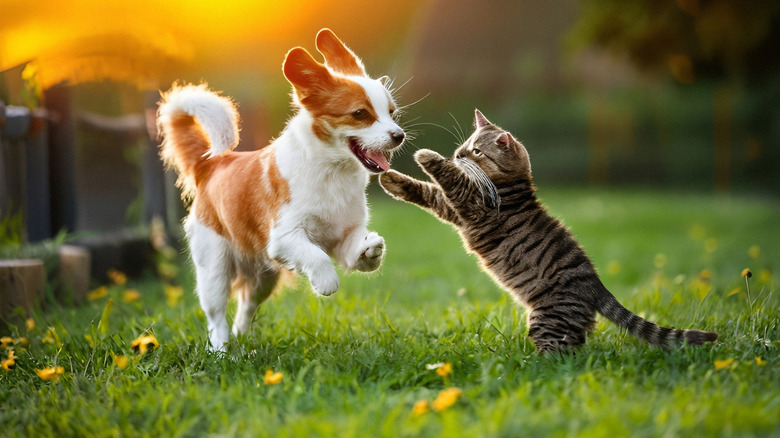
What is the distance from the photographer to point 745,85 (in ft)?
44.6

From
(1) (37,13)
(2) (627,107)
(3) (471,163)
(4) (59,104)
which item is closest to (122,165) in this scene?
(4) (59,104)

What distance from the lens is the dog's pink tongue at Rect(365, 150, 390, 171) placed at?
9.45 feet

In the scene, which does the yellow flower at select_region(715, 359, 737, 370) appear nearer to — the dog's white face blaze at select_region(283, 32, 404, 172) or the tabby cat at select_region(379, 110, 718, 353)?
the tabby cat at select_region(379, 110, 718, 353)

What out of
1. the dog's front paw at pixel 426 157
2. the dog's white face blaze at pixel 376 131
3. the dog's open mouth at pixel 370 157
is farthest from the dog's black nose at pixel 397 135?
the dog's front paw at pixel 426 157

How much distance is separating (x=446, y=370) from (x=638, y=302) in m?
1.92

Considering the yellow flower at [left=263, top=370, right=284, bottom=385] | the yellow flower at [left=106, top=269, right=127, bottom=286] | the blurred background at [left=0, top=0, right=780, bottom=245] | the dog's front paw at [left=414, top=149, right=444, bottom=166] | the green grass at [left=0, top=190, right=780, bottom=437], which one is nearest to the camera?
the green grass at [left=0, top=190, right=780, bottom=437]

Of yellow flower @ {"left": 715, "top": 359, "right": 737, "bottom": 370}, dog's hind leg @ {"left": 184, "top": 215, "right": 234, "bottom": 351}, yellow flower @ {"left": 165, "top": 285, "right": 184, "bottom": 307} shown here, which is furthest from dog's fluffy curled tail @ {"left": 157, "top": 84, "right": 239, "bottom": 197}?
yellow flower @ {"left": 715, "top": 359, "right": 737, "bottom": 370}

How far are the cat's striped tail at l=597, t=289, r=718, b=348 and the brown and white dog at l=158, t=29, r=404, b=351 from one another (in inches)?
38.7

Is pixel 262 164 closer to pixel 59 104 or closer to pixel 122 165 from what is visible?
pixel 59 104

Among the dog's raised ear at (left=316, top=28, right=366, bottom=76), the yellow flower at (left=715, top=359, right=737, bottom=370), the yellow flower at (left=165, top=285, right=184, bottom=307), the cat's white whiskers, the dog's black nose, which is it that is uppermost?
the dog's raised ear at (left=316, top=28, right=366, bottom=76)

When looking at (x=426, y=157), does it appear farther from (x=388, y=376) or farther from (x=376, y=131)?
(x=388, y=376)

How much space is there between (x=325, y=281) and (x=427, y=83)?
12651 millimetres

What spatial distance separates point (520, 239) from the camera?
9.76ft

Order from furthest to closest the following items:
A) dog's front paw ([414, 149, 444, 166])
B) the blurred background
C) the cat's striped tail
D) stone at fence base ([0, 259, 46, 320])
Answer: the blurred background → stone at fence base ([0, 259, 46, 320]) → dog's front paw ([414, 149, 444, 166]) → the cat's striped tail
